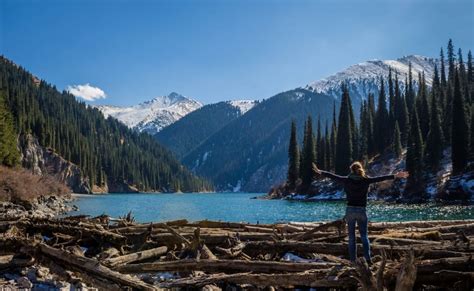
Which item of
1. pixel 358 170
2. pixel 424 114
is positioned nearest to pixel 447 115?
pixel 424 114

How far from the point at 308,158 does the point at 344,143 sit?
363 inches

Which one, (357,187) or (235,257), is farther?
(235,257)

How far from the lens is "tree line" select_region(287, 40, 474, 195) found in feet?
238

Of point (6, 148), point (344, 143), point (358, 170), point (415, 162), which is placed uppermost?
point (344, 143)

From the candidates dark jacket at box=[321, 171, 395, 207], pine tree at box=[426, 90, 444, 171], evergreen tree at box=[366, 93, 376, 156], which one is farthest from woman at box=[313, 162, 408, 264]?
evergreen tree at box=[366, 93, 376, 156]

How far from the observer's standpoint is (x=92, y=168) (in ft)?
534

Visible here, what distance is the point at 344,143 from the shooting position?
328 ft

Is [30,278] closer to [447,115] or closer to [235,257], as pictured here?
[235,257]

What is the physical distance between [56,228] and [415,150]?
73413 mm

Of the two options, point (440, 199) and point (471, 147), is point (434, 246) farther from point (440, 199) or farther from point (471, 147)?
point (471, 147)

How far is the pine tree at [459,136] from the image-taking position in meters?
69.4

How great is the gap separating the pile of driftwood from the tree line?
200 ft

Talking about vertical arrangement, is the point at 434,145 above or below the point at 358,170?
above

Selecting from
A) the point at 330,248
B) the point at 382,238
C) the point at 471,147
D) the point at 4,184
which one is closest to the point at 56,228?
the point at 330,248
